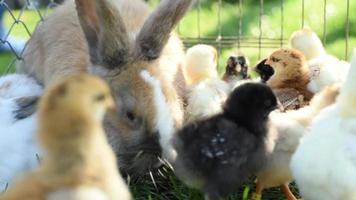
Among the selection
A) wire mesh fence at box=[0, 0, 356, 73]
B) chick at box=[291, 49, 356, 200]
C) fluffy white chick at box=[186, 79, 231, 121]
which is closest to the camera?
chick at box=[291, 49, 356, 200]

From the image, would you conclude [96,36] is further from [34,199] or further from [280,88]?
[34,199]

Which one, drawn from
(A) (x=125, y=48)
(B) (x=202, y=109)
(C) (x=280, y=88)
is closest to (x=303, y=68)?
(C) (x=280, y=88)

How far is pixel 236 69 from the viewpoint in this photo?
158 inches

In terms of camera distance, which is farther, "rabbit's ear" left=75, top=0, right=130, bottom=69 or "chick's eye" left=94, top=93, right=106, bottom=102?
"rabbit's ear" left=75, top=0, right=130, bottom=69

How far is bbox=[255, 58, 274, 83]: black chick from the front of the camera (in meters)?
4.06

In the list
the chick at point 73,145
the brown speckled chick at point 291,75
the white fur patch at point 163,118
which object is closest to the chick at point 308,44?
the brown speckled chick at point 291,75

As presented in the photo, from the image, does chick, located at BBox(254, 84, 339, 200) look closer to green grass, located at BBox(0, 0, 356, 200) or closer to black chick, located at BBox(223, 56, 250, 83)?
black chick, located at BBox(223, 56, 250, 83)

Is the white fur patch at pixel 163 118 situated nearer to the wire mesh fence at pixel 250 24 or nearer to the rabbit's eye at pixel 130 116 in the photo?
the rabbit's eye at pixel 130 116

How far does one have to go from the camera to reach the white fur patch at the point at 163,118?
3.23 metres

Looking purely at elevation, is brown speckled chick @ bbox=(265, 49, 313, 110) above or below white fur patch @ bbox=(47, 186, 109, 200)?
below

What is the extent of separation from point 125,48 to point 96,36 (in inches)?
6.8

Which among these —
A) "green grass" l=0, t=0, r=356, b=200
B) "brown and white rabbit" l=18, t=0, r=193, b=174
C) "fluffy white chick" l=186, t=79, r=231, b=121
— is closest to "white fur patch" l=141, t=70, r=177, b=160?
"brown and white rabbit" l=18, t=0, r=193, b=174

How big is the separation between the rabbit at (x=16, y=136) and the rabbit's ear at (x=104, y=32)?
0.32 meters

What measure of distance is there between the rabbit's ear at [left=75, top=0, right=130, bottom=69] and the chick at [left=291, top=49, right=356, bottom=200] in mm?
913
